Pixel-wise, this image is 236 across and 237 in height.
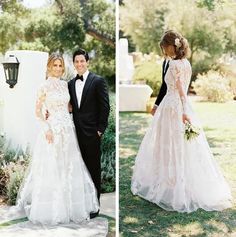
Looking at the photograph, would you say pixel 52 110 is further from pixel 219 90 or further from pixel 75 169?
pixel 219 90

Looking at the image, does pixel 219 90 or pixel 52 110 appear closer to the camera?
pixel 52 110

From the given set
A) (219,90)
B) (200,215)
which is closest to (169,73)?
(219,90)

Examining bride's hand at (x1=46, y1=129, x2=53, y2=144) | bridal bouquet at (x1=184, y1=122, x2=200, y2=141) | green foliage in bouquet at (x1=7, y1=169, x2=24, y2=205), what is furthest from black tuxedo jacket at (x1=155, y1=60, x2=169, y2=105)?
green foliage in bouquet at (x1=7, y1=169, x2=24, y2=205)

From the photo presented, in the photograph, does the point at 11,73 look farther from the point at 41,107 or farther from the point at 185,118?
the point at 185,118

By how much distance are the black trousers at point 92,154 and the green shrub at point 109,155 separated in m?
0.05

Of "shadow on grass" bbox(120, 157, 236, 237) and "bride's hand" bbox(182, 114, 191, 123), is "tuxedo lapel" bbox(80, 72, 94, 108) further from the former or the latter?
"shadow on grass" bbox(120, 157, 236, 237)

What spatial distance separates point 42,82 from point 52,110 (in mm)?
267

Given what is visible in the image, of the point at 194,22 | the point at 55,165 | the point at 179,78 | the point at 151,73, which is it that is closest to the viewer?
the point at 55,165

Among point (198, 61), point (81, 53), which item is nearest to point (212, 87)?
point (198, 61)

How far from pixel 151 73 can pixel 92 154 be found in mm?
967

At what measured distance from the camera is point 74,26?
16.0 feet

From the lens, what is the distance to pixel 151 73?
501cm

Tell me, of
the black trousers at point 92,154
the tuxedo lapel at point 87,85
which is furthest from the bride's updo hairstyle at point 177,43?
the black trousers at point 92,154

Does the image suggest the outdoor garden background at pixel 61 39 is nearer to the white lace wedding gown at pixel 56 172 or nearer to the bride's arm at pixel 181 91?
the white lace wedding gown at pixel 56 172
